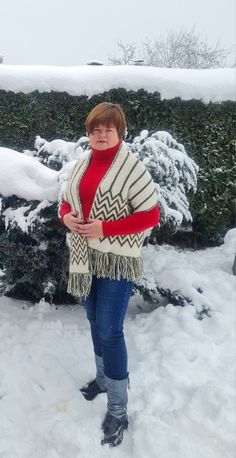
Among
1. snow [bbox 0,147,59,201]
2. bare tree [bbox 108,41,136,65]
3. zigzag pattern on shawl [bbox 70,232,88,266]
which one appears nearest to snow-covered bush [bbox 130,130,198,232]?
snow [bbox 0,147,59,201]

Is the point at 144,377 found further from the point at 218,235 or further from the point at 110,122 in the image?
the point at 218,235

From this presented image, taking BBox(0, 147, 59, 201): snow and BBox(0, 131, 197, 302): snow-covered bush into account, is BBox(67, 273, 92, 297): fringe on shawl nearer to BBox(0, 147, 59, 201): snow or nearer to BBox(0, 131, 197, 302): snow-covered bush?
BBox(0, 131, 197, 302): snow-covered bush

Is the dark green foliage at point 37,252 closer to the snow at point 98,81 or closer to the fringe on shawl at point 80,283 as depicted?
the fringe on shawl at point 80,283

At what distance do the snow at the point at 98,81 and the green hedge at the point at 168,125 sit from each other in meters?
0.08

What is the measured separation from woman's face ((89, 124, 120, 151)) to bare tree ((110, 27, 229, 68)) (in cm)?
1746

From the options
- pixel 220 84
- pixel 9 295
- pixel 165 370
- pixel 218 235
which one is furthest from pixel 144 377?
pixel 220 84

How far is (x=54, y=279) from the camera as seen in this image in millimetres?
3141

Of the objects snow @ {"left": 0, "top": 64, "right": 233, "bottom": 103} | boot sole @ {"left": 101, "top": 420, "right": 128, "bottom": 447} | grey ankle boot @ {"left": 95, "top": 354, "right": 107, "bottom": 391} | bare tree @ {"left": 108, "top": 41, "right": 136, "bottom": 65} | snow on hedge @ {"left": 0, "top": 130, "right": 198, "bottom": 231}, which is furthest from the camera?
bare tree @ {"left": 108, "top": 41, "right": 136, "bottom": 65}

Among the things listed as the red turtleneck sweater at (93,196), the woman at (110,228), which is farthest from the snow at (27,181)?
the red turtleneck sweater at (93,196)

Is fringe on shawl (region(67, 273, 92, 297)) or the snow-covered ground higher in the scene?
fringe on shawl (region(67, 273, 92, 297))

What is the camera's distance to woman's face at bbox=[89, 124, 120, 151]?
1.84 meters

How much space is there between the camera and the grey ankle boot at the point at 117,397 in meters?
2.09

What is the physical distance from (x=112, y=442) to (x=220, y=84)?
15.3 ft

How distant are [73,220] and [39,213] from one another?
1.01 metres
